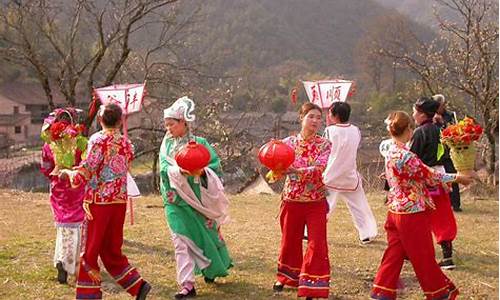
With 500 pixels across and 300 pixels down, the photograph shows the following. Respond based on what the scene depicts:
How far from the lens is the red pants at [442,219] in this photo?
6.25m

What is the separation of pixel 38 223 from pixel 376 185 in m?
8.22

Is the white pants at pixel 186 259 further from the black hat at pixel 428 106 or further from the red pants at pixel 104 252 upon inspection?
the black hat at pixel 428 106

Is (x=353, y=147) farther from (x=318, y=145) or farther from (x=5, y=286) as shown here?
(x=5, y=286)

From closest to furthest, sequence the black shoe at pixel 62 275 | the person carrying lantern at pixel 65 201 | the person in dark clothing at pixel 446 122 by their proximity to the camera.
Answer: the person carrying lantern at pixel 65 201 < the black shoe at pixel 62 275 < the person in dark clothing at pixel 446 122

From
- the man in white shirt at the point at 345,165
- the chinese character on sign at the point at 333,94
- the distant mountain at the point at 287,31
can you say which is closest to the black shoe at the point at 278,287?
the man in white shirt at the point at 345,165

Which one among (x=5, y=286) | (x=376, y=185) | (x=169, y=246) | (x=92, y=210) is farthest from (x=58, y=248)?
(x=376, y=185)

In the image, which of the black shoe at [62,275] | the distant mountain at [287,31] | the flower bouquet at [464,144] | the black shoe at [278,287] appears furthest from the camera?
the distant mountain at [287,31]

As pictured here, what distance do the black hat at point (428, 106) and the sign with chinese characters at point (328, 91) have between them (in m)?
1.69

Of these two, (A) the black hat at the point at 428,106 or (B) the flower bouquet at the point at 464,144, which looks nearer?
(B) the flower bouquet at the point at 464,144

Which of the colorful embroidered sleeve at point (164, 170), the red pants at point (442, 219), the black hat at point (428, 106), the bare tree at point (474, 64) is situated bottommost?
the red pants at point (442, 219)

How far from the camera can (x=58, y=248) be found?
6.00 metres

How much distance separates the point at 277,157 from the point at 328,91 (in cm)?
280

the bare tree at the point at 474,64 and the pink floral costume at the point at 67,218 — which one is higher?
the bare tree at the point at 474,64

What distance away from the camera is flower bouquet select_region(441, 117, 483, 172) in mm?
4773
